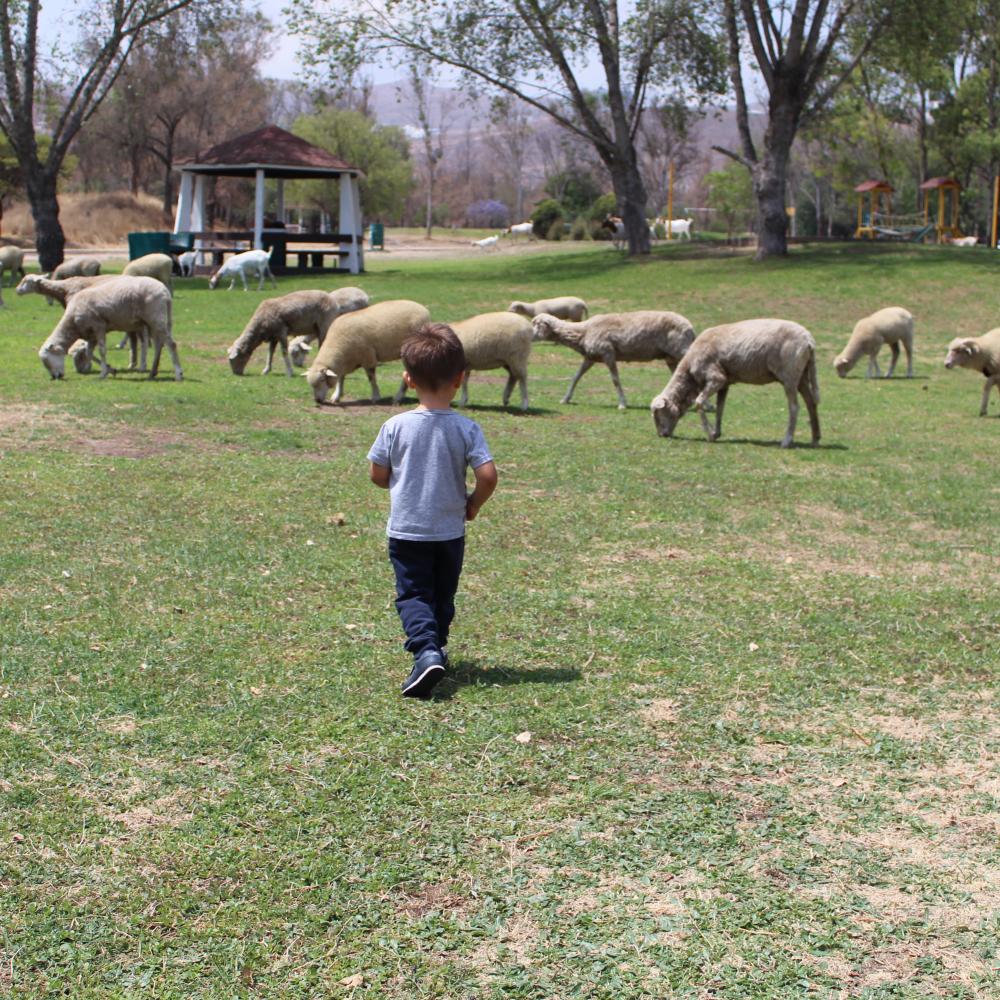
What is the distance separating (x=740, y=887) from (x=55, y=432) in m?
10.1

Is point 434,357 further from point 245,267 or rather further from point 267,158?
point 267,158

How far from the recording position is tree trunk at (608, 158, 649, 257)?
3962 cm

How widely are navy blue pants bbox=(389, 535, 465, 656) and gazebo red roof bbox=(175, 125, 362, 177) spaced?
120 feet

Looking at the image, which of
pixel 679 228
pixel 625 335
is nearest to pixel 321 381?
pixel 625 335

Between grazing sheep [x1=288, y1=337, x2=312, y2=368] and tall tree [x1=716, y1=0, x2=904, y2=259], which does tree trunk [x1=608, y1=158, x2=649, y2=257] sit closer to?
tall tree [x1=716, y1=0, x2=904, y2=259]

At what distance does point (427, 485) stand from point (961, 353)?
45.3 feet

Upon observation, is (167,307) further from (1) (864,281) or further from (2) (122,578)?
(1) (864,281)

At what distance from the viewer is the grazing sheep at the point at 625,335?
1616 centimetres

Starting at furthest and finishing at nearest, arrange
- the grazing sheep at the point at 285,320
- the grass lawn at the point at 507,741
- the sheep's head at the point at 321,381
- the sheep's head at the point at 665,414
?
the grazing sheep at the point at 285,320 < the sheep's head at the point at 321,381 < the sheep's head at the point at 665,414 < the grass lawn at the point at 507,741

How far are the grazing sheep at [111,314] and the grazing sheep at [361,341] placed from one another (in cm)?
221

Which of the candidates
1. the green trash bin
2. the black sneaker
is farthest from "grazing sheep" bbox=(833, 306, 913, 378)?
the green trash bin

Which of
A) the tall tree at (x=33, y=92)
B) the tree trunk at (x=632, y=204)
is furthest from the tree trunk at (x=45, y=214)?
the tree trunk at (x=632, y=204)

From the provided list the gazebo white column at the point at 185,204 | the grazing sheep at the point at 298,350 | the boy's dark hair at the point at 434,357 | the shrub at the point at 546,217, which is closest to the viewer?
the boy's dark hair at the point at 434,357

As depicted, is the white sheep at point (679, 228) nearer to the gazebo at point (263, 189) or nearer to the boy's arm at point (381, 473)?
the gazebo at point (263, 189)
